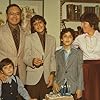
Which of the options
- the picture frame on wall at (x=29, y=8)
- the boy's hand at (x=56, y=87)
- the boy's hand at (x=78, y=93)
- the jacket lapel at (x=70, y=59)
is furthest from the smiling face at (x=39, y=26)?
the picture frame on wall at (x=29, y=8)

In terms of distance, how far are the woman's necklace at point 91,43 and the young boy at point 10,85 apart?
2.56 feet

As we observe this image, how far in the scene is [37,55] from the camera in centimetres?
309

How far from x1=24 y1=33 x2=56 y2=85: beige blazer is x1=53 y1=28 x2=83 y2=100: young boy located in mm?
82

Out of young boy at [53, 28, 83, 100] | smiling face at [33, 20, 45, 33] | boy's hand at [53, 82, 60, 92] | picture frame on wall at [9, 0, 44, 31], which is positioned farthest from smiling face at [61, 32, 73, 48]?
picture frame on wall at [9, 0, 44, 31]

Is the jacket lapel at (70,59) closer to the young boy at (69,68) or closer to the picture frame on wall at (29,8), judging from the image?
the young boy at (69,68)

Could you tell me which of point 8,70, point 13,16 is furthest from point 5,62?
point 13,16

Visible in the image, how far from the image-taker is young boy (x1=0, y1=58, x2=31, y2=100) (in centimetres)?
300

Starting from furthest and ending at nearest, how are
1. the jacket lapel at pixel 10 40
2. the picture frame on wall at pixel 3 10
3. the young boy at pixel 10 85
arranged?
the picture frame on wall at pixel 3 10
the jacket lapel at pixel 10 40
the young boy at pixel 10 85

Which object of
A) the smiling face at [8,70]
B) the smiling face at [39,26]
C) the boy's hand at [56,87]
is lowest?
the boy's hand at [56,87]

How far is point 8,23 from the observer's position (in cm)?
319

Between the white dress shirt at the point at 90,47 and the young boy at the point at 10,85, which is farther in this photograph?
the white dress shirt at the point at 90,47

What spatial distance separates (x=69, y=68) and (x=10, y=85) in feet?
2.01

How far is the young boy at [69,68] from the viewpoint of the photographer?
305 centimetres

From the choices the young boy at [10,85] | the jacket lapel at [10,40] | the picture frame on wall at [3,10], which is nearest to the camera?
the young boy at [10,85]
